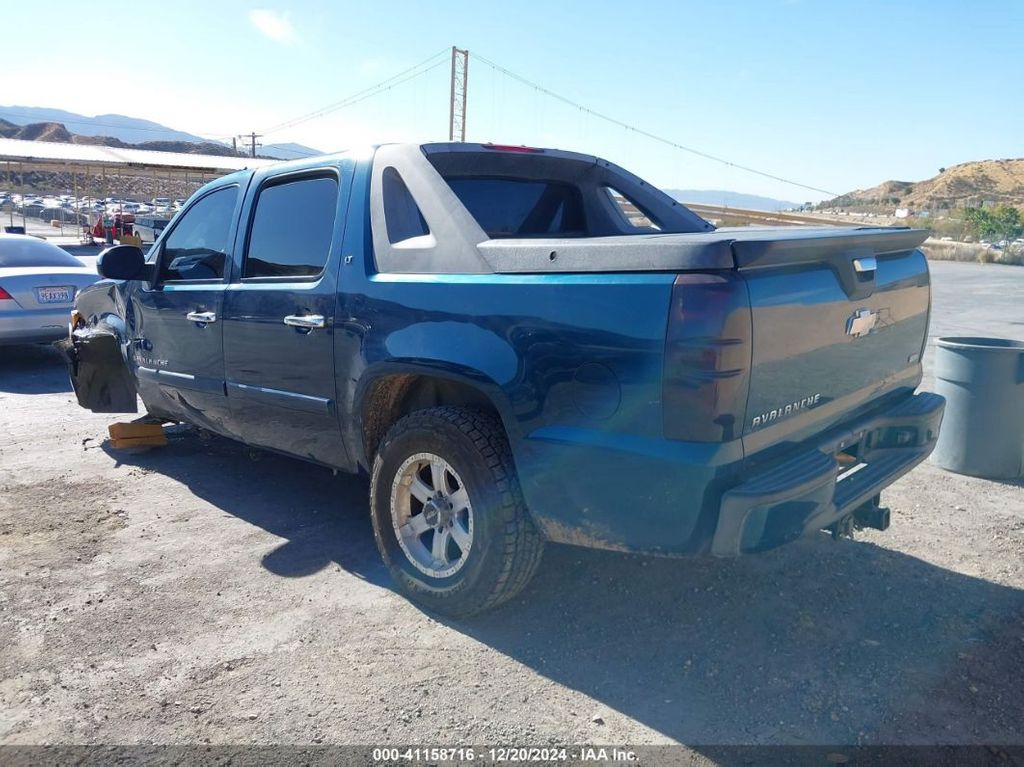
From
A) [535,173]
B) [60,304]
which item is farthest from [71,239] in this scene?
[535,173]

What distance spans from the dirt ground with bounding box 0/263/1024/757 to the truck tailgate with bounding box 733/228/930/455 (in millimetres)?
902

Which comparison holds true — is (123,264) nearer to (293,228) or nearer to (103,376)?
(103,376)

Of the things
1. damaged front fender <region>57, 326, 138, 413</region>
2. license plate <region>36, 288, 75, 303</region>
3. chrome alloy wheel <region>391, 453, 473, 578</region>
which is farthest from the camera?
license plate <region>36, 288, 75, 303</region>

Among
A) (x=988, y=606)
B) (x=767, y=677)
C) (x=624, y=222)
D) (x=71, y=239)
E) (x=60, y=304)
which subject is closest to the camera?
(x=767, y=677)

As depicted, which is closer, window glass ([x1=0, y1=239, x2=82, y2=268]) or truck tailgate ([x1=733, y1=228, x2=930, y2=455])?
truck tailgate ([x1=733, y1=228, x2=930, y2=455])

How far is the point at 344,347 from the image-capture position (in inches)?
145

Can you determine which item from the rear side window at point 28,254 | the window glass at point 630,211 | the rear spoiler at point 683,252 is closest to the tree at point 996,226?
the window glass at point 630,211

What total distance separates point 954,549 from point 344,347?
322 cm

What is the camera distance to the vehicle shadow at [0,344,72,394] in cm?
820

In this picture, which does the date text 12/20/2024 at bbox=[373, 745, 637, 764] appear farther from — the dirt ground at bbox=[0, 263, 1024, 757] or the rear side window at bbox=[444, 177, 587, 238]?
the rear side window at bbox=[444, 177, 587, 238]

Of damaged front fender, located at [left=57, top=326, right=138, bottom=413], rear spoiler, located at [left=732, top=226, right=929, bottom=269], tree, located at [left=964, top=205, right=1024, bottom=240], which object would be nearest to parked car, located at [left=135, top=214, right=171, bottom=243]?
damaged front fender, located at [left=57, top=326, right=138, bottom=413]

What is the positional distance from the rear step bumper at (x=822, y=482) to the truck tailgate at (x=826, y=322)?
93 millimetres

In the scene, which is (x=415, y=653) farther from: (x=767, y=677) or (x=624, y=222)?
(x=624, y=222)

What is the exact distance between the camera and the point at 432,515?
347 cm
